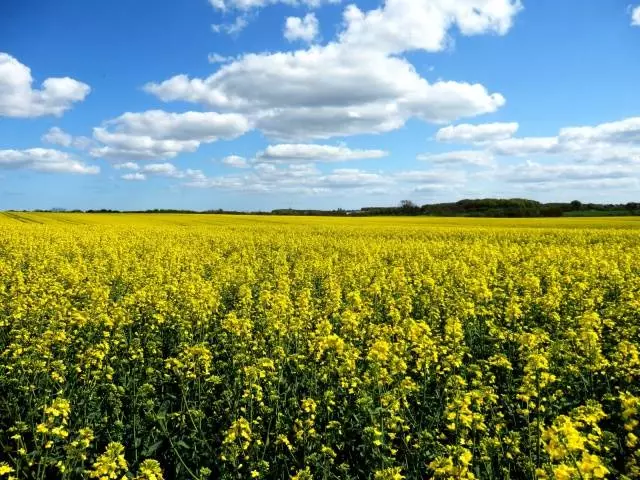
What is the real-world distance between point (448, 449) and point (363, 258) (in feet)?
49.6

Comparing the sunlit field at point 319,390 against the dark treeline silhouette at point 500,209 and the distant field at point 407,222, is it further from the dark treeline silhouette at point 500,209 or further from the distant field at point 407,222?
the dark treeline silhouette at point 500,209

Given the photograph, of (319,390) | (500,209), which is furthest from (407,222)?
(319,390)

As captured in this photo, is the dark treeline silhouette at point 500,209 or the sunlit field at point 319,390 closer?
the sunlit field at point 319,390

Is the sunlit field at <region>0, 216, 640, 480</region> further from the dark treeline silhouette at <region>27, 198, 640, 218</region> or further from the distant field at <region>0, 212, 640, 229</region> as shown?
the dark treeline silhouette at <region>27, 198, 640, 218</region>

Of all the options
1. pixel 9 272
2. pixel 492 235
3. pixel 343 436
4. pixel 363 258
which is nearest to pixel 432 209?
pixel 492 235

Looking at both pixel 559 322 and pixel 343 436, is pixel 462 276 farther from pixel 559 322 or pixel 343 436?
pixel 343 436

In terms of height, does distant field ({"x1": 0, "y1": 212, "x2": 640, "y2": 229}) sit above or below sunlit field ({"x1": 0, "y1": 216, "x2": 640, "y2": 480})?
above

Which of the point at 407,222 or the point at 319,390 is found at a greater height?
the point at 407,222

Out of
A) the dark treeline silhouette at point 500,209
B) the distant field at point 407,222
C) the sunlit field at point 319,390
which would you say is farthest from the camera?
the dark treeline silhouette at point 500,209

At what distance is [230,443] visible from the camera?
16.0ft

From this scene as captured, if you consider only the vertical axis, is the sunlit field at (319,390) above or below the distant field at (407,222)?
below


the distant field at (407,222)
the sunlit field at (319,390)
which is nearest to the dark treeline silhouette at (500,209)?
the distant field at (407,222)

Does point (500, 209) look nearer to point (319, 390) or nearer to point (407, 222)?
point (407, 222)

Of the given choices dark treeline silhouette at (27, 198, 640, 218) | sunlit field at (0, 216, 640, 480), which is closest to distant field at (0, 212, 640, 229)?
dark treeline silhouette at (27, 198, 640, 218)
